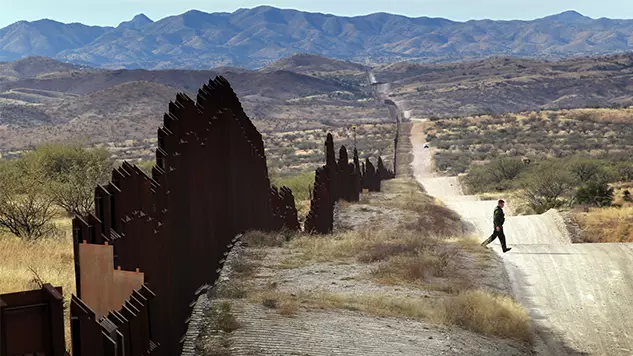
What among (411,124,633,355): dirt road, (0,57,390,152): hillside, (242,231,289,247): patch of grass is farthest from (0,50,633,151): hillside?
(411,124,633,355): dirt road

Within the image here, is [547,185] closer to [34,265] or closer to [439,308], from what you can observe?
[439,308]

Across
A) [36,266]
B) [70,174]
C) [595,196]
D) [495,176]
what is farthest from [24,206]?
[495,176]

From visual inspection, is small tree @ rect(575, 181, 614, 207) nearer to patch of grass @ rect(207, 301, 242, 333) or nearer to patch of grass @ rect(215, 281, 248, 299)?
patch of grass @ rect(215, 281, 248, 299)

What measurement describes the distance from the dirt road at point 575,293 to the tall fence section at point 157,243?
522 centimetres

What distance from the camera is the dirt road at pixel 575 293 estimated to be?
12.8 metres

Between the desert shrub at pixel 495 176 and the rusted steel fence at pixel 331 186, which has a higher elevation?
the rusted steel fence at pixel 331 186

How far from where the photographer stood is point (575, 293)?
15914 mm

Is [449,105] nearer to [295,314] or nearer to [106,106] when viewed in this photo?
[106,106]

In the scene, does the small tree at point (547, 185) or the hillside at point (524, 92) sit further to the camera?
the hillside at point (524, 92)

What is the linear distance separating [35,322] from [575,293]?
12.9 m

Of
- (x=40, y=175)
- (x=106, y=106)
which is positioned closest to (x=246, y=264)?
(x=40, y=175)

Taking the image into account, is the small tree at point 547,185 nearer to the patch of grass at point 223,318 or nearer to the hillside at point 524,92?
the patch of grass at point 223,318

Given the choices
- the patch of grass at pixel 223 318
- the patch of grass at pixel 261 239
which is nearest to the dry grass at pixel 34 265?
the patch of grass at pixel 223 318

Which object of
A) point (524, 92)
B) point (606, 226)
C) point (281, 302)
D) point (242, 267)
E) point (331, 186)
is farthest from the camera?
point (524, 92)
